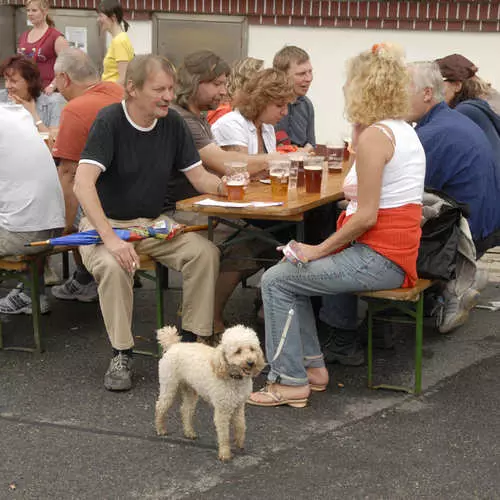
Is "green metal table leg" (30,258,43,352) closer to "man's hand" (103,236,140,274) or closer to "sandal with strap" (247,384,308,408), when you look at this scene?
"man's hand" (103,236,140,274)

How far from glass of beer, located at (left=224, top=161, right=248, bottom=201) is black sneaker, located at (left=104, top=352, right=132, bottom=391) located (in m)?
1.05

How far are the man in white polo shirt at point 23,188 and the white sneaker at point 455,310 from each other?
2.44 meters

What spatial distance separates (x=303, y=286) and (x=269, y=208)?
0.47 meters

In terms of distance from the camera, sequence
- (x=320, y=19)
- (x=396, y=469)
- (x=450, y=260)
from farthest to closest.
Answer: (x=320, y=19)
(x=450, y=260)
(x=396, y=469)

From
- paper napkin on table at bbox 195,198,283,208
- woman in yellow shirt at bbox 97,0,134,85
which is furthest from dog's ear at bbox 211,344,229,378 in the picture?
woman in yellow shirt at bbox 97,0,134,85

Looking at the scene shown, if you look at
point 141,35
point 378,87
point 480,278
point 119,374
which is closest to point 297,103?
point 480,278

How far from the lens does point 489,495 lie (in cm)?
394

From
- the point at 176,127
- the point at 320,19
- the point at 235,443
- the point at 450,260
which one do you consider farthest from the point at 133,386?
the point at 320,19

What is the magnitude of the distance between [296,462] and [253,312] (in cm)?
230

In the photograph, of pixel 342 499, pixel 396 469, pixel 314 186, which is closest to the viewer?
pixel 342 499

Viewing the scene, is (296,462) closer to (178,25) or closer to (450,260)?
(450,260)

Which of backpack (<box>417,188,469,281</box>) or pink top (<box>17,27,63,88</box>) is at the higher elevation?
pink top (<box>17,27,63,88</box>)

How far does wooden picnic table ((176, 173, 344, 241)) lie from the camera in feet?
16.1

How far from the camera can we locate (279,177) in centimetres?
520
